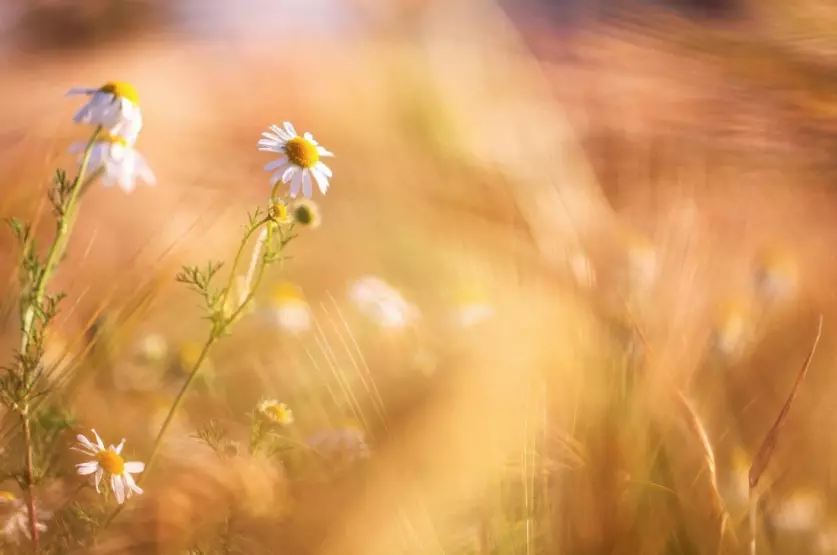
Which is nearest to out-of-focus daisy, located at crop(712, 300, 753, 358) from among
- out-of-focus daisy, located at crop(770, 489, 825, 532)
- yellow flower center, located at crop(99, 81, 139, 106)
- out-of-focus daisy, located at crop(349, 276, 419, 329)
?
out-of-focus daisy, located at crop(770, 489, 825, 532)

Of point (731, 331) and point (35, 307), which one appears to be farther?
point (731, 331)

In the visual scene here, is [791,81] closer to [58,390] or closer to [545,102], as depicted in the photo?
[545,102]

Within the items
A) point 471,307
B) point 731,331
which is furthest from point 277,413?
point 731,331

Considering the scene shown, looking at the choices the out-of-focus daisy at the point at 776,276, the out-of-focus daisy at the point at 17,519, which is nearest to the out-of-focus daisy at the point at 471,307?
the out-of-focus daisy at the point at 776,276

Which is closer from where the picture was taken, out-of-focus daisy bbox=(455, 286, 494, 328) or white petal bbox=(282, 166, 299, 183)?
white petal bbox=(282, 166, 299, 183)

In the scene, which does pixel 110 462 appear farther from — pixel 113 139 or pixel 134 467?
pixel 113 139

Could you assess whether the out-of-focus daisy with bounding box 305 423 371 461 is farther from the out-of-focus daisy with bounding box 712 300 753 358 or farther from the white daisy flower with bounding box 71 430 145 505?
the out-of-focus daisy with bounding box 712 300 753 358

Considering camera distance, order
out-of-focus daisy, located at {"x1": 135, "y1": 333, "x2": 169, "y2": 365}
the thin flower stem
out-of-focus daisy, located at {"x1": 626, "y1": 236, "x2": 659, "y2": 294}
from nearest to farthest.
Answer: the thin flower stem
out-of-focus daisy, located at {"x1": 626, "y1": 236, "x2": 659, "y2": 294}
out-of-focus daisy, located at {"x1": 135, "y1": 333, "x2": 169, "y2": 365}

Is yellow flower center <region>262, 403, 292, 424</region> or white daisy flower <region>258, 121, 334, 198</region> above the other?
white daisy flower <region>258, 121, 334, 198</region>

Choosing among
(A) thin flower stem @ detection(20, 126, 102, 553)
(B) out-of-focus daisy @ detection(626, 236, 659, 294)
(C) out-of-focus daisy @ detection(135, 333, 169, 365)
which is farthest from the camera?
(C) out-of-focus daisy @ detection(135, 333, 169, 365)
